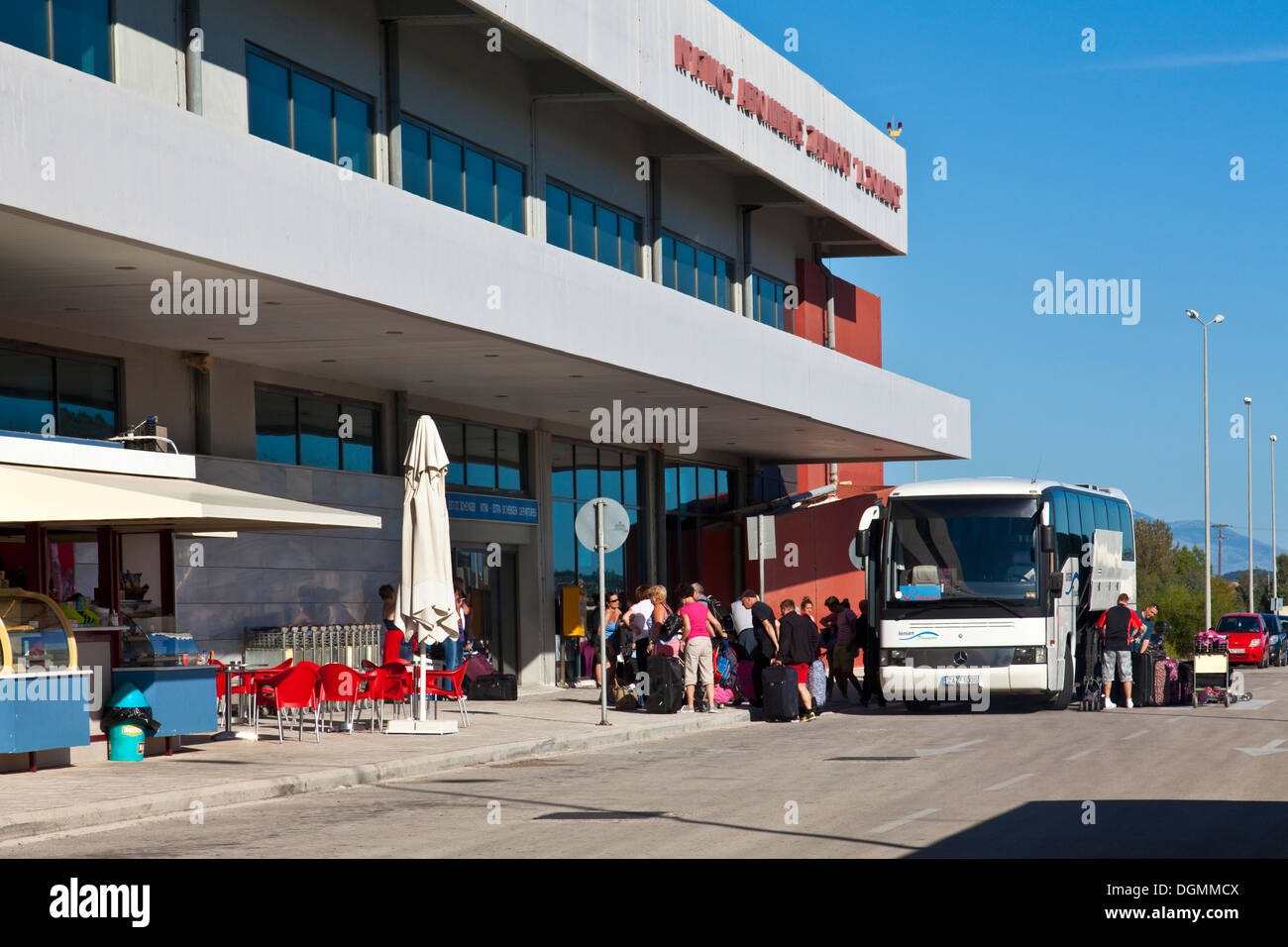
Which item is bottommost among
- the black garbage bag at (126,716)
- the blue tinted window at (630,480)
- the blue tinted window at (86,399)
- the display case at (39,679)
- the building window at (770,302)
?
the black garbage bag at (126,716)

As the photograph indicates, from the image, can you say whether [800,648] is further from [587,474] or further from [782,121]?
[782,121]

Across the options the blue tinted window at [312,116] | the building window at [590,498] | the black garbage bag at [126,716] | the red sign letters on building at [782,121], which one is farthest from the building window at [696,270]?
the black garbage bag at [126,716]

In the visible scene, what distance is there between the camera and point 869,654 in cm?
2611

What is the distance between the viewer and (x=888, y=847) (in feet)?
32.7

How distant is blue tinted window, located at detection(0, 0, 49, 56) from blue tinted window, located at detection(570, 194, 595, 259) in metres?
12.6

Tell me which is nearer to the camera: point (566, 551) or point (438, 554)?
point (438, 554)

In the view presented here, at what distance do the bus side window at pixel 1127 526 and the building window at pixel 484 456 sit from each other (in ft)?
36.9

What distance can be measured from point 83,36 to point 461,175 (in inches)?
324

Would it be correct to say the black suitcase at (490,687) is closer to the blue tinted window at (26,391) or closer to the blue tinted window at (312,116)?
the blue tinted window at (312,116)

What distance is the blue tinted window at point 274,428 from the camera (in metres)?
21.9

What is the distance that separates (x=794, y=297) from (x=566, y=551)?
445 inches

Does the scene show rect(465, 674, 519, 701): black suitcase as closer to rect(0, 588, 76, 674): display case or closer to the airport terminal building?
the airport terminal building
